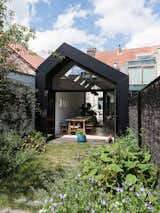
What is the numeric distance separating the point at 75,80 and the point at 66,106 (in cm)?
350

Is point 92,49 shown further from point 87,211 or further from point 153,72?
point 87,211

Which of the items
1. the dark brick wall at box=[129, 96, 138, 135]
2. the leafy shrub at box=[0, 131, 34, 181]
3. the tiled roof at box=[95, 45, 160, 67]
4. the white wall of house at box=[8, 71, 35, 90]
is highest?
the tiled roof at box=[95, 45, 160, 67]

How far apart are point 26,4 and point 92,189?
5024mm

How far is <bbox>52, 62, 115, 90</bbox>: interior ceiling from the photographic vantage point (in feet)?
38.9

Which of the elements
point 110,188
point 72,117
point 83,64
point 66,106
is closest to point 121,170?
point 110,188

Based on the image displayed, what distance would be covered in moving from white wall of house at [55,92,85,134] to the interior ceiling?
4.94 feet

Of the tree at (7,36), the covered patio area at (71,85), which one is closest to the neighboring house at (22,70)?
the tree at (7,36)

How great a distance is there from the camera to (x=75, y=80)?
40.9 ft

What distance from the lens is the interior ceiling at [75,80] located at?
1187cm

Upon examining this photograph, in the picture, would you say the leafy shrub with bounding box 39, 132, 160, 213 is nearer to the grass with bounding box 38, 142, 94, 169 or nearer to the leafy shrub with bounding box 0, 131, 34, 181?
the grass with bounding box 38, 142, 94, 169

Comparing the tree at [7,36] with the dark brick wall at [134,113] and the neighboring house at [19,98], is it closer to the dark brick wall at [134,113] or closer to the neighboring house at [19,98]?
the neighboring house at [19,98]

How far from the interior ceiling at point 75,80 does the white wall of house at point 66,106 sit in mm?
1507

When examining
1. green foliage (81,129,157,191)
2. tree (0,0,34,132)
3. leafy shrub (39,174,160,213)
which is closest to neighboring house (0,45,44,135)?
tree (0,0,34,132)

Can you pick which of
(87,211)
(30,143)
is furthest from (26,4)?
(87,211)
